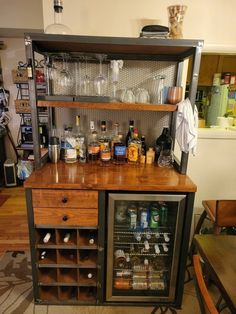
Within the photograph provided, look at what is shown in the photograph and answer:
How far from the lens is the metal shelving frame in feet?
4.42

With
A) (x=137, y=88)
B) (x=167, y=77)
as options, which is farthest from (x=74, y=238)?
(x=167, y=77)

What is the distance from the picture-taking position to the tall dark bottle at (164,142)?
1.79 m

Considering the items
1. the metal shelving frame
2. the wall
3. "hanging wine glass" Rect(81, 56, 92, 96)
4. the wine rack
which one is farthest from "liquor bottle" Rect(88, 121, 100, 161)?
the wall

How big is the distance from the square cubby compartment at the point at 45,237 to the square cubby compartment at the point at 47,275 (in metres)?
0.23

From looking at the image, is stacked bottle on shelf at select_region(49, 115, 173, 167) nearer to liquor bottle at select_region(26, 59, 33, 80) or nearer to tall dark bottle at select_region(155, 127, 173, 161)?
tall dark bottle at select_region(155, 127, 173, 161)

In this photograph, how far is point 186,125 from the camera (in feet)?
4.79

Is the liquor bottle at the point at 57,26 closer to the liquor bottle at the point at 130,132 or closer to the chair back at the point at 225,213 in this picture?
the liquor bottle at the point at 130,132

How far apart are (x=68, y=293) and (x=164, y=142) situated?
1.33m

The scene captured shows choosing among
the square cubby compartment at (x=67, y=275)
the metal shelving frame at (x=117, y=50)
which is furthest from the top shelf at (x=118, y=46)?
the square cubby compartment at (x=67, y=275)

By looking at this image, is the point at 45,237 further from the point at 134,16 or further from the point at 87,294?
the point at 134,16

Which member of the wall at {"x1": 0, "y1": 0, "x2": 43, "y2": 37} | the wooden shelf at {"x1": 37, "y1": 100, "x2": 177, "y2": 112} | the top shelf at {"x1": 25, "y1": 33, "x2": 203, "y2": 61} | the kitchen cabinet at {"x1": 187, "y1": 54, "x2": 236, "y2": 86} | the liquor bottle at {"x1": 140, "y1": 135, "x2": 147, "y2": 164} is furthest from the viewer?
the wall at {"x1": 0, "y1": 0, "x2": 43, "y2": 37}

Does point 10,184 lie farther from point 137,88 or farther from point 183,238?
point 183,238

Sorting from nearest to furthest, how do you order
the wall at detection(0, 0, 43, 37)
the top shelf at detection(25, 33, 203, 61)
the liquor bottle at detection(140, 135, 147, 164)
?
1. the top shelf at detection(25, 33, 203, 61)
2. the liquor bottle at detection(140, 135, 147, 164)
3. the wall at detection(0, 0, 43, 37)

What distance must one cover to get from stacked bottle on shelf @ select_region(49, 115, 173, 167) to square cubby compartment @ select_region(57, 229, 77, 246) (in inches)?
20.2
